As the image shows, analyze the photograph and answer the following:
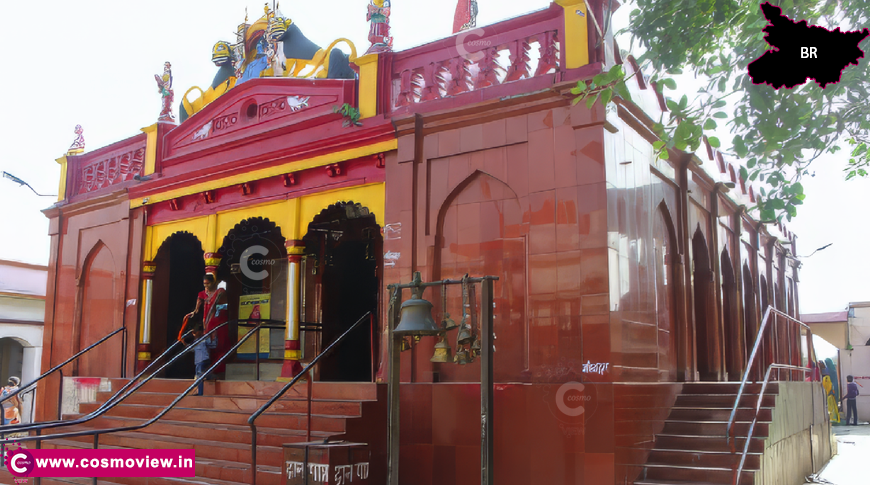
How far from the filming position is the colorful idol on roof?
40.3 ft

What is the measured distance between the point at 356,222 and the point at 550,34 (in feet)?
18.4

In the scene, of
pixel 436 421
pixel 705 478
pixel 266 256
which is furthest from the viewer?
pixel 266 256

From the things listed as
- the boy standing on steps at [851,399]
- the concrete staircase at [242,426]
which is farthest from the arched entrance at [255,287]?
the boy standing on steps at [851,399]

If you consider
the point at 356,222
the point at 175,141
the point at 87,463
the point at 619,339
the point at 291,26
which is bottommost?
the point at 87,463

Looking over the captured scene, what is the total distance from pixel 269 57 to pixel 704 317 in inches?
343

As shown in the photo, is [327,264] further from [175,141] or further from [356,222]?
[175,141]

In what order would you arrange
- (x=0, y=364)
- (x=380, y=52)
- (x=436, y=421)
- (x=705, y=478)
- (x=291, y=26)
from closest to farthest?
(x=705, y=478) → (x=436, y=421) → (x=380, y=52) → (x=291, y=26) → (x=0, y=364)

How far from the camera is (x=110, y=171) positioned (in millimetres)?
15422

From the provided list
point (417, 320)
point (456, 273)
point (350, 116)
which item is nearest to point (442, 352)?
point (417, 320)

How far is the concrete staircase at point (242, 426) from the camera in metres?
9.08

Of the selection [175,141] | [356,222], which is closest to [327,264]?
[356,222]

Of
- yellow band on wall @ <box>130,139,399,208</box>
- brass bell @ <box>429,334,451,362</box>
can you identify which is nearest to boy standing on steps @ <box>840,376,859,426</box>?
yellow band on wall @ <box>130,139,399,208</box>

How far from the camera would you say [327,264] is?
13.8m

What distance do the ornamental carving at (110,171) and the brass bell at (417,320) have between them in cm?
932
